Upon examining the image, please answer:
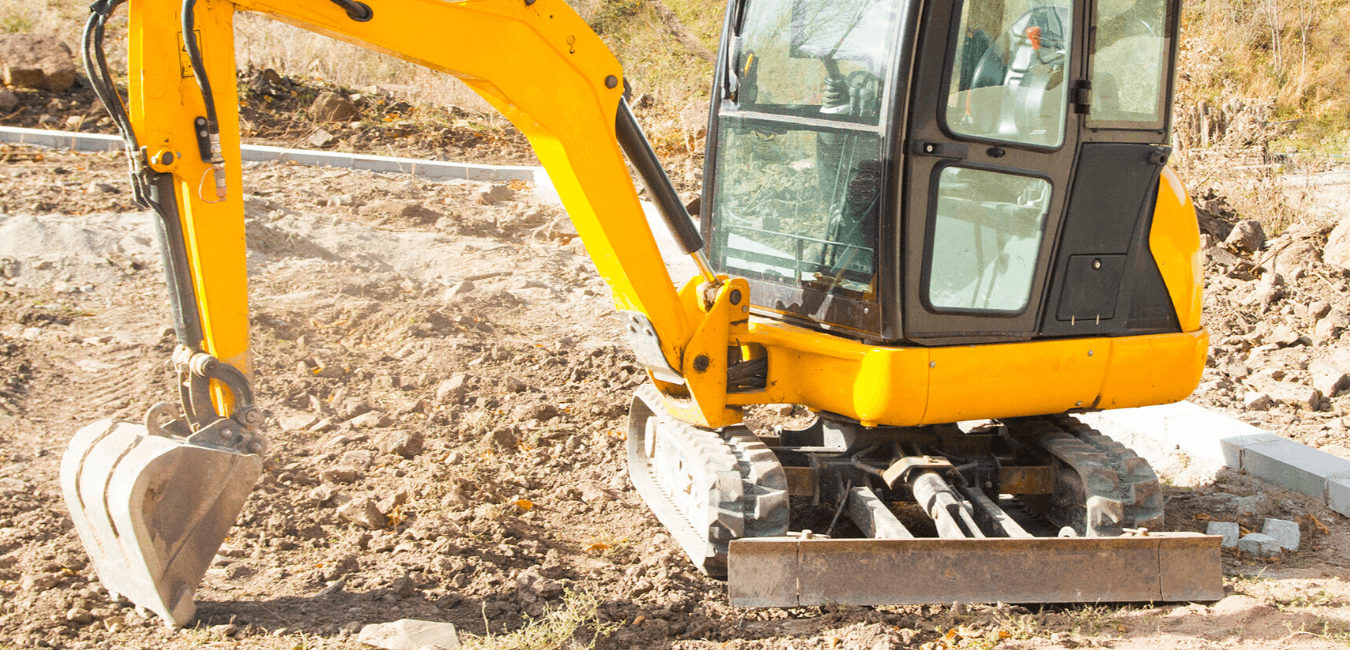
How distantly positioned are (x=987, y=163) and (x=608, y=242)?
1284 mm

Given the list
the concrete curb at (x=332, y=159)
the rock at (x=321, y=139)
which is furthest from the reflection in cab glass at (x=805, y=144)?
the rock at (x=321, y=139)

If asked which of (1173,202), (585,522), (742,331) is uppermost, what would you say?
(1173,202)

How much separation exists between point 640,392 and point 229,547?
5.46 feet

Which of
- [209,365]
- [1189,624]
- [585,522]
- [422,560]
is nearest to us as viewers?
[209,365]

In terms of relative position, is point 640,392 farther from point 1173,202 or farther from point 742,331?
point 1173,202

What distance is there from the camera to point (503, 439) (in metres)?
4.95

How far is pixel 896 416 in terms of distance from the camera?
3.53 metres

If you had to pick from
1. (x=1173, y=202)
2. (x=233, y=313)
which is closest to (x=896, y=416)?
(x=1173, y=202)

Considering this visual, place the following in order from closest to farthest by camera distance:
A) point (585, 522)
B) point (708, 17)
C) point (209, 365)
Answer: point (209, 365)
point (585, 522)
point (708, 17)

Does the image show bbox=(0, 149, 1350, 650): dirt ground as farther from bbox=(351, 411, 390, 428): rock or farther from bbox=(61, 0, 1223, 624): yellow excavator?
bbox=(61, 0, 1223, 624): yellow excavator

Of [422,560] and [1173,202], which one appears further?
[1173,202]

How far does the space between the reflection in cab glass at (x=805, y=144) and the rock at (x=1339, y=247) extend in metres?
5.44

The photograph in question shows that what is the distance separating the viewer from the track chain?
3744 mm

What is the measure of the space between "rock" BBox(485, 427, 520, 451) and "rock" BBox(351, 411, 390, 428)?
0.52m
